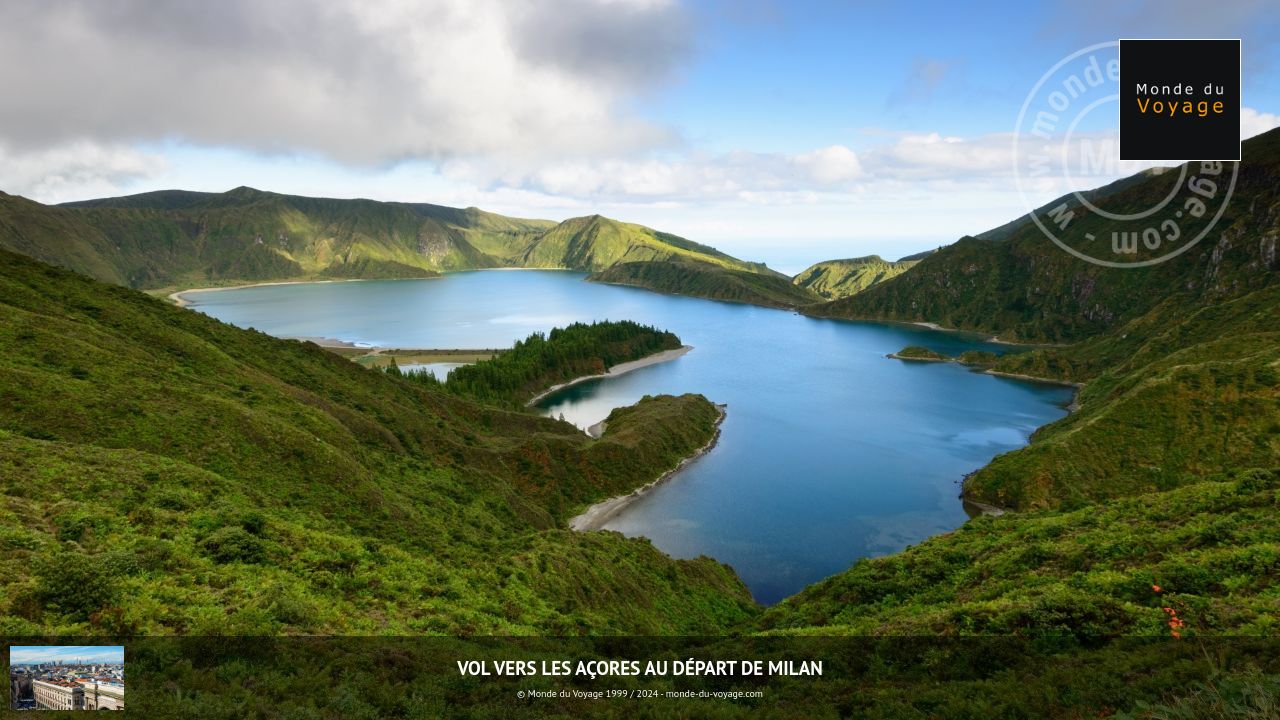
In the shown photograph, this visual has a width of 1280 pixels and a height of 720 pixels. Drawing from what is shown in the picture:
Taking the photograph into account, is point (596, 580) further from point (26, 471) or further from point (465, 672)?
point (26, 471)

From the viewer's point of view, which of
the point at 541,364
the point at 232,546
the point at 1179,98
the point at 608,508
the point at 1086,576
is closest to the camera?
the point at 232,546

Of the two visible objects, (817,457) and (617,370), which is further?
(617,370)

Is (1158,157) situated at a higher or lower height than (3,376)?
higher

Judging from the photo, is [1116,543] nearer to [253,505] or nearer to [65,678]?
[65,678]

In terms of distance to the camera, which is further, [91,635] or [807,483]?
[807,483]

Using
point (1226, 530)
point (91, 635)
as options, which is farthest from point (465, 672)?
point (1226, 530)

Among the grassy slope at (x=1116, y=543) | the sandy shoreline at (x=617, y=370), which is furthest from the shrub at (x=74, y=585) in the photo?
the sandy shoreline at (x=617, y=370)

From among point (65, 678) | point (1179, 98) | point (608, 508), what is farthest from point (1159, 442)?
point (65, 678)

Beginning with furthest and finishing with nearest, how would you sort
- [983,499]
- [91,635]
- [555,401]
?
[555,401], [983,499], [91,635]

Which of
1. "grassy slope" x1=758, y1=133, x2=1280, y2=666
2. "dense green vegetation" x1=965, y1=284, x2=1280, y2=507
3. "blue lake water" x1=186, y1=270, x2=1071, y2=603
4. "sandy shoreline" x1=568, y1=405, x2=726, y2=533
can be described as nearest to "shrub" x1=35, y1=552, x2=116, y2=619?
"grassy slope" x1=758, y1=133, x2=1280, y2=666
